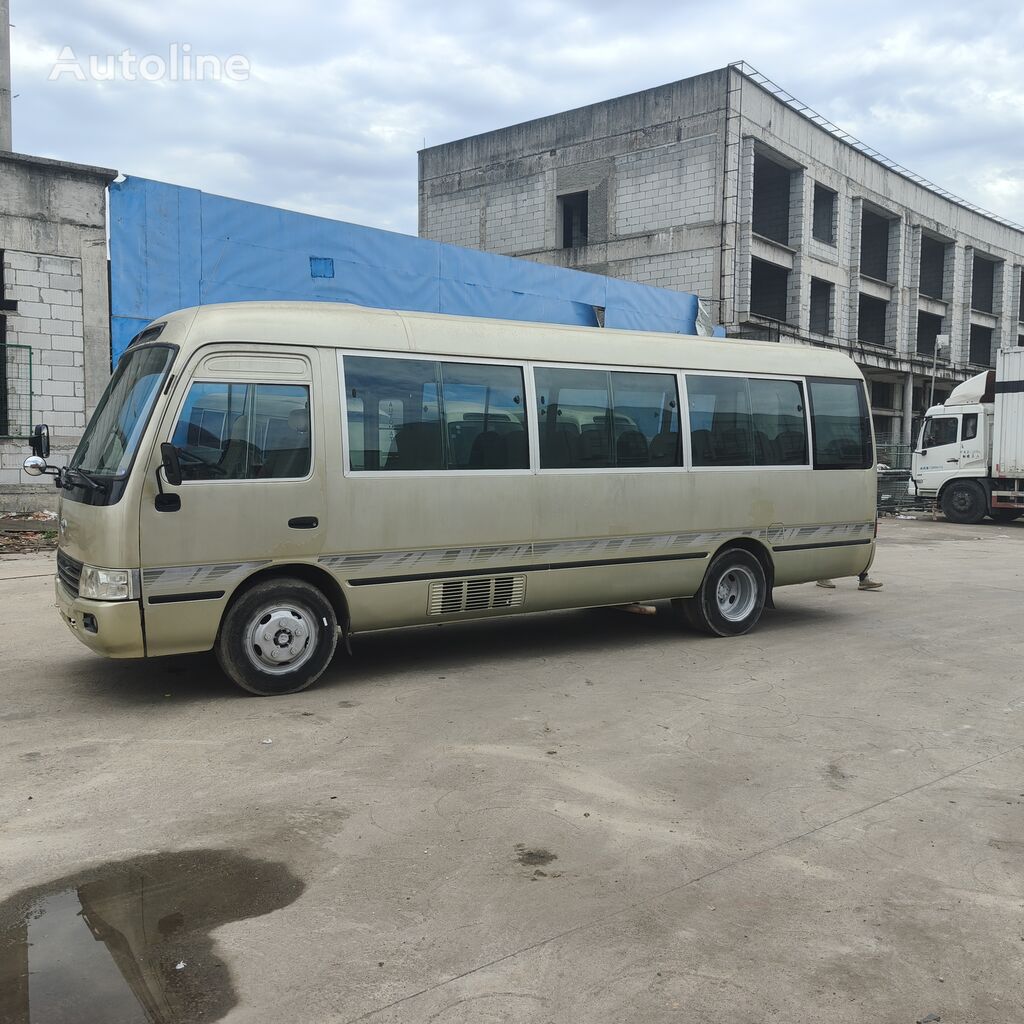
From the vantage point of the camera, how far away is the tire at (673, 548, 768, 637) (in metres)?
8.62

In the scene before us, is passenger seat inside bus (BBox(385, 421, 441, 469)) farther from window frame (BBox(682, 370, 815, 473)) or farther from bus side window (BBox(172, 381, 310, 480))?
window frame (BBox(682, 370, 815, 473))

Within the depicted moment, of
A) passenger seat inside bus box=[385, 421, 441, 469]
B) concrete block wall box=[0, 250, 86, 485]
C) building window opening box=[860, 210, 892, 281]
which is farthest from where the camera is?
building window opening box=[860, 210, 892, 281]

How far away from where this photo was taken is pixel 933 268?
4462cm

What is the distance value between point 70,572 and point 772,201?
33.0m

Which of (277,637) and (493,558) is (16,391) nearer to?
(277,637)

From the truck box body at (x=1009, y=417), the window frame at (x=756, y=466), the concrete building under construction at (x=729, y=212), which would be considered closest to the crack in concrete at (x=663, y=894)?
the window frame at (x=756, y=466)

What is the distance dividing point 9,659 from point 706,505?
5.74 m

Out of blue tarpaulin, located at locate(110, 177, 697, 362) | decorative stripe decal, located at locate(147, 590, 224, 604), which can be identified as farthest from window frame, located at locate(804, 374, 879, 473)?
blue tarpaulin, located at locate(110, 177, 697, 362)

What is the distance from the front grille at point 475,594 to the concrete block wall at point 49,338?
10.9m

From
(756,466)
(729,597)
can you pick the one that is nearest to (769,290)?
(756,466)

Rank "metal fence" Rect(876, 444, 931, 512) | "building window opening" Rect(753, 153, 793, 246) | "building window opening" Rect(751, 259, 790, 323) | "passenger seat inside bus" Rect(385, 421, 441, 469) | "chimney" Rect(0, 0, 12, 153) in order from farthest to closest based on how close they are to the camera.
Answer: "building window opening" Rect(751, 259, 790, 323) → "building window opening" Rect(753, 153, 793, 246) → "metal fence" Rect(876, 444, 931, 512) → "chimney" Rect(0, 0, 12, 153) → "passenger seat inside bus" Rect(385, 421, 441, 469)

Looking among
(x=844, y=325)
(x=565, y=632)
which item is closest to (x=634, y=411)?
(x=565, y=632)

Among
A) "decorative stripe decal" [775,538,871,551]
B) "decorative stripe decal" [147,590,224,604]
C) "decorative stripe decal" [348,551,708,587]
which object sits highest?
"decorative stripe decal" [775,538,871,551]

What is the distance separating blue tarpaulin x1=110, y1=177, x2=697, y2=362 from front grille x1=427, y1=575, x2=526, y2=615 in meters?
10.1
